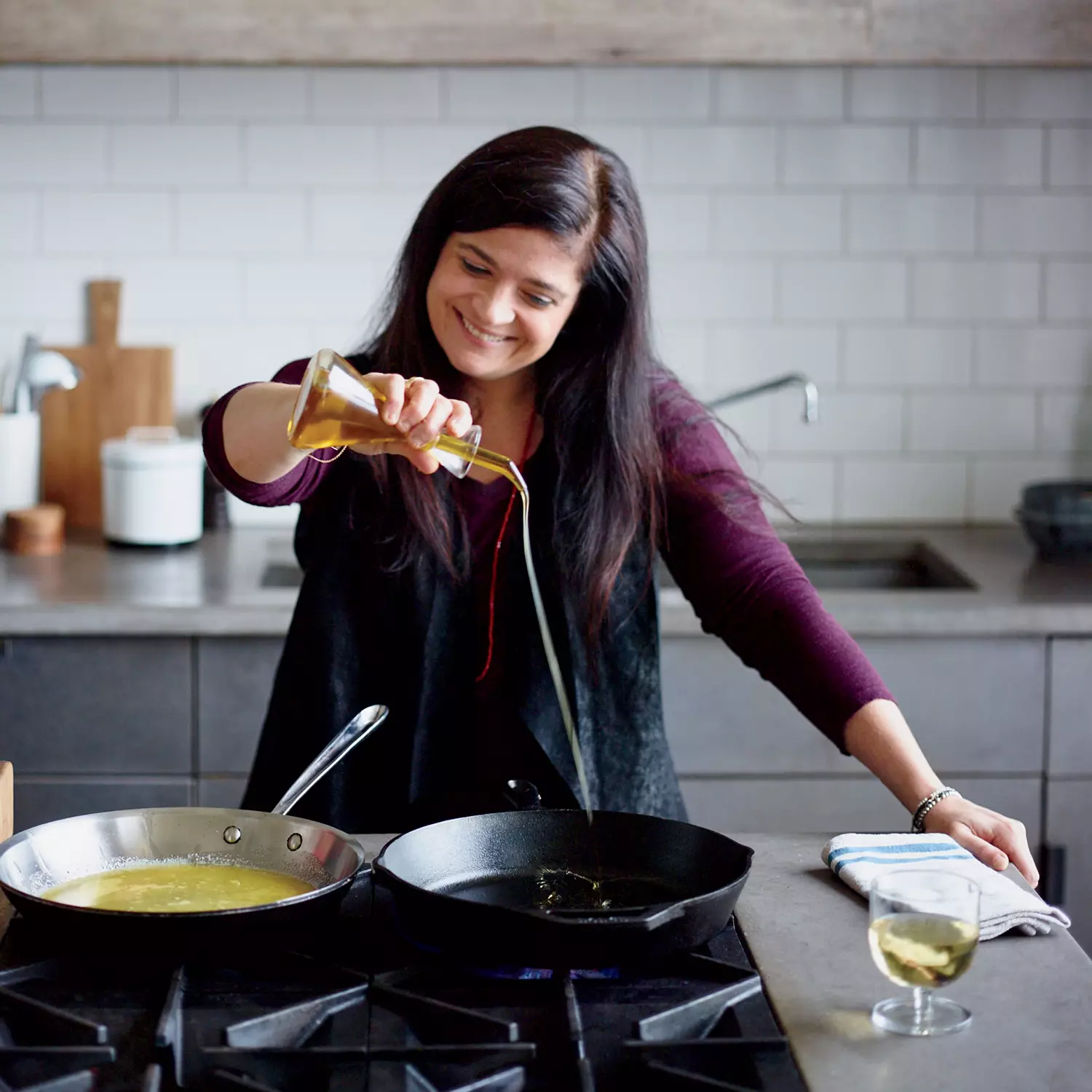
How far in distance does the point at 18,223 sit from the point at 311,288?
1.86 ft

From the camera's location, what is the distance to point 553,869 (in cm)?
129

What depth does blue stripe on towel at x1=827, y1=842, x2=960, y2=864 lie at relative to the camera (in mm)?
1331

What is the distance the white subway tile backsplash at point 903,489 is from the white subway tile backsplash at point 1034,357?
19 cm

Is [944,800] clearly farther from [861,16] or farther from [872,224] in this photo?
[872,224]

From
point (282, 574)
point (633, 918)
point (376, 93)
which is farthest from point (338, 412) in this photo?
point (376, 93)

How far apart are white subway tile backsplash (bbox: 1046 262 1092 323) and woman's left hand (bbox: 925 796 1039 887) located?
1809mm

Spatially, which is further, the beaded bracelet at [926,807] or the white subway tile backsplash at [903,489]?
the white subway tile backsplash at [903,489]

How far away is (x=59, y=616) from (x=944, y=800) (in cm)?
144

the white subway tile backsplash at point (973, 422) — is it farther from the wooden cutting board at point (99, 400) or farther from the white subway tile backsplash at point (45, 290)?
the white subway tile backsplash at point (45, 290)

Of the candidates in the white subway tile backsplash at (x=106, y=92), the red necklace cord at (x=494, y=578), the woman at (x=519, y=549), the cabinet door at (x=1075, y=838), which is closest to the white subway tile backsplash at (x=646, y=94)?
the white subway tile backsplash at (x=106, y=92)

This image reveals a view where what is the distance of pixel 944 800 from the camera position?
1427 millimetres

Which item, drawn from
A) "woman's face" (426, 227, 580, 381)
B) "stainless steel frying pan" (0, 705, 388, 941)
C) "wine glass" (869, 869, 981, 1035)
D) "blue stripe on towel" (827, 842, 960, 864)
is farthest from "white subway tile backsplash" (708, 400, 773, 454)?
"wine glass" (869, 869, 981, 1035)

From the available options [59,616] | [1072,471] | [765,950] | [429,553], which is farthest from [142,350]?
[765,950]

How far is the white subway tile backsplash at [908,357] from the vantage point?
299cm
